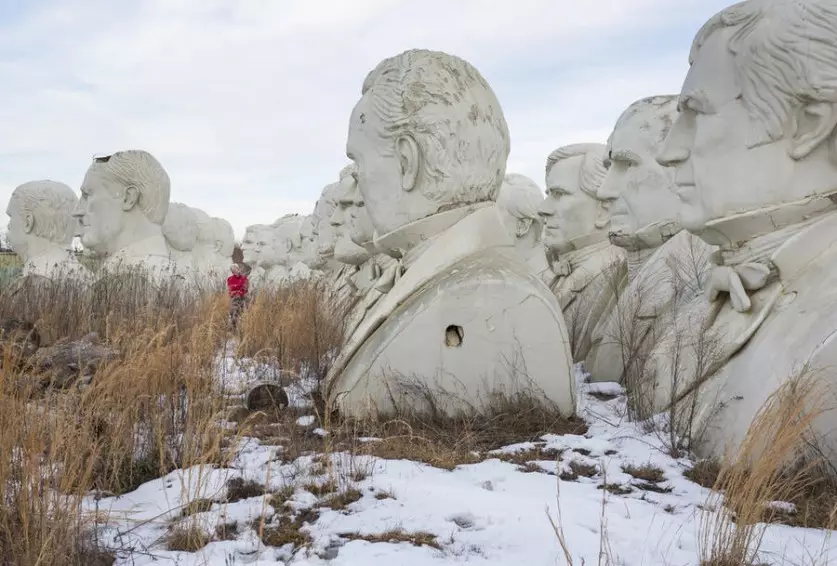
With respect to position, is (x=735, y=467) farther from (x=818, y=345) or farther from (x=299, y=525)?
(x=299, y=525)

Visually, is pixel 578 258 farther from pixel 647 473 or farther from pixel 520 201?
pixel 647 473

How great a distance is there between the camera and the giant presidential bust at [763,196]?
11.3 ft

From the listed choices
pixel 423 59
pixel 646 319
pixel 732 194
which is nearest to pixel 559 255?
pixel 646 319

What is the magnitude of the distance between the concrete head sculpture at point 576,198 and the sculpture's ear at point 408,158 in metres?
3.55

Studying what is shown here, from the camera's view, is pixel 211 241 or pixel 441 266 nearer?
pixel 441 266

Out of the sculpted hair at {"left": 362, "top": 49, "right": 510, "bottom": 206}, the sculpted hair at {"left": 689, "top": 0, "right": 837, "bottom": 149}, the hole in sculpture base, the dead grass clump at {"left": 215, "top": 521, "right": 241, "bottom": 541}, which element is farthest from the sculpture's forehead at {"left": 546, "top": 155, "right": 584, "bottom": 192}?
the dead grass clump at {"left": 215, "top": 521, "right": 241, "bottom": 541}

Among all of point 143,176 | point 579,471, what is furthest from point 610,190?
point 143,176

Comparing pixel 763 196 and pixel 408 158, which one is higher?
pixel 408 158

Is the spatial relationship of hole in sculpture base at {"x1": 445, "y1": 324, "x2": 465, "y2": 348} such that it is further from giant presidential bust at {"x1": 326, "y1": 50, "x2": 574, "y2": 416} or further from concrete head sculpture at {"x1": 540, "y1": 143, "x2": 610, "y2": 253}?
concrete head sculpture at {"x1": 540, "y1": 143, "x2": 610, "y2": 253}

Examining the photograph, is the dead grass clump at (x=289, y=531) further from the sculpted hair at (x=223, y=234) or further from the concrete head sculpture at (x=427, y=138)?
the sculpted hair at (x=223, y=234)

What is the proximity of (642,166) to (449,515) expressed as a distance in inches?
164

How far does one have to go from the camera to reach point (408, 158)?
4883 mm

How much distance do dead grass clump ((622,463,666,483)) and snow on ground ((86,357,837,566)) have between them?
30 mm

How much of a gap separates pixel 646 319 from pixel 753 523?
131 inches
